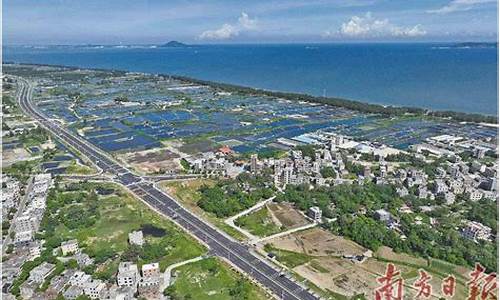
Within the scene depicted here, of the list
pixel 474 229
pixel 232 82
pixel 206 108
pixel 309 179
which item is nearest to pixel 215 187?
pixel 309 179

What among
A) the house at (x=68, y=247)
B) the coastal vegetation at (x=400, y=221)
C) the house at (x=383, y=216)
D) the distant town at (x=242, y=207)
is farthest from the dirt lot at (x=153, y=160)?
the house at (x=383, y=216)

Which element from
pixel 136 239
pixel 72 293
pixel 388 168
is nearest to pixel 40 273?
pixel 72 293

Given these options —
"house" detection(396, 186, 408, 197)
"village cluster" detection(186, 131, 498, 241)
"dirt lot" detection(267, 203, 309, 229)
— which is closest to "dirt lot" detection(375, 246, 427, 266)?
"village cluster" detection(186, 131, 498, 241)

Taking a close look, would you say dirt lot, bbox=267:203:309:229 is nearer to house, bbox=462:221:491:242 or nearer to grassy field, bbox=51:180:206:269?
grassy field, bbox=51:180:206:269

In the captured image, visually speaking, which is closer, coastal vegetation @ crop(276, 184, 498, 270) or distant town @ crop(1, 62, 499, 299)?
distant town @ crop(1, 62, 499, 299)

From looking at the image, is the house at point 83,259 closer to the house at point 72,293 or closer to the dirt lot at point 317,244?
the house at point 72,293
